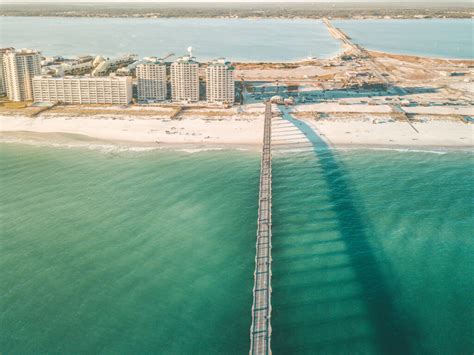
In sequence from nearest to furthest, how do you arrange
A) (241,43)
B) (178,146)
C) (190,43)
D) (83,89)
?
(178,146)
(83,89)
(241,43)
(190,43)

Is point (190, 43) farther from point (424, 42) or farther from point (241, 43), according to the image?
point (424, 42)

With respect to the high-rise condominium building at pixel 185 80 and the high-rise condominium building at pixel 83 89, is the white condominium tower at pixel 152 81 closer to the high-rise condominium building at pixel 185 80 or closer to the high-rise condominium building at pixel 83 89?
the high-rise condominium building at pixel 185 80

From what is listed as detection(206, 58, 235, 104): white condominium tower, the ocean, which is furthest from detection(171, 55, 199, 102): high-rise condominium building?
the ocean

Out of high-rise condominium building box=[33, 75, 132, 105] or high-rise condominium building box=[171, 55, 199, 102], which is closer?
high-rise condominium building box=[33, 75, 132, 105]

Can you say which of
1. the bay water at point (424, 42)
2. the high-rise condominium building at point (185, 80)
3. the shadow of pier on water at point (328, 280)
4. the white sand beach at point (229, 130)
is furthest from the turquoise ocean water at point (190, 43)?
the shadow of pier on water at point (328, 280)

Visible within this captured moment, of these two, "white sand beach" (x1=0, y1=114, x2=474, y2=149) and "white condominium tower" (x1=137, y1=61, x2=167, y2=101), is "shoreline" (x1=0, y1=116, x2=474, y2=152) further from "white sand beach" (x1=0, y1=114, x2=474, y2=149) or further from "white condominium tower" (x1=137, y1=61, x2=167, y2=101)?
"white condominium tower" (x1=137, y1=61, x2=167, y2=101)

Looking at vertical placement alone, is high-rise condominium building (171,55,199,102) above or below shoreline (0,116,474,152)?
above

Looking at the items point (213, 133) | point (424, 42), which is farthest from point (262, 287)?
point (424, 42)
